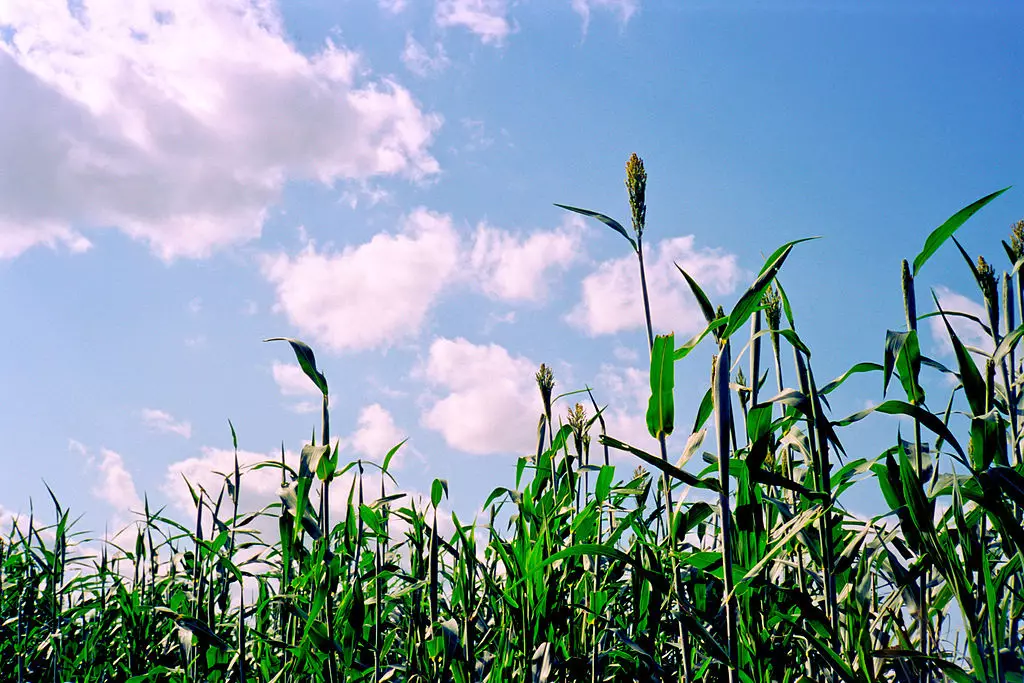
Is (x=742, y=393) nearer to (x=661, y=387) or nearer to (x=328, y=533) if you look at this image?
(x=661, y=387)

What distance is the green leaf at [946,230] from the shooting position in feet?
3.73

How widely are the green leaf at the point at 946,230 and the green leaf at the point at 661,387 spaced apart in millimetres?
429

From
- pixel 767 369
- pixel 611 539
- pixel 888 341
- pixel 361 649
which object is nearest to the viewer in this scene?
pixel 888 341

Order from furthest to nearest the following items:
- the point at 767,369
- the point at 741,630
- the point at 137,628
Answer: the point at 137,628 < the point at 767,369 < the point at 741,630

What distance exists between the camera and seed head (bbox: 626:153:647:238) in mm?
1554

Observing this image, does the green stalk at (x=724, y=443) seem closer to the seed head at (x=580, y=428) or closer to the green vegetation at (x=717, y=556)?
the green vegetation at (x=717, y=556)

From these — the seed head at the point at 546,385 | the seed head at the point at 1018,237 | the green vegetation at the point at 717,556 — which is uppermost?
the seed head at the point at 1018,237

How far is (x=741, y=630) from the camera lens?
4.33ft

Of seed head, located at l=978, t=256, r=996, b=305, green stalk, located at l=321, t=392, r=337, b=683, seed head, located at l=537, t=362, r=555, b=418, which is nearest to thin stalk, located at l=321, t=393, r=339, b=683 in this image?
green stalk, located at l=321, t=392, r=337, b=683

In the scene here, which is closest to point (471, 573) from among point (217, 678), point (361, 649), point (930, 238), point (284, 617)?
point (361, 649)

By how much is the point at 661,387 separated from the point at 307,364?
0.81 m

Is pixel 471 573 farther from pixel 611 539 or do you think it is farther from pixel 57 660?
pixel 57 660

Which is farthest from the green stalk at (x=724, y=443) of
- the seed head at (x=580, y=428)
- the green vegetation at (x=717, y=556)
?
the seed head at (x=580, y=428)

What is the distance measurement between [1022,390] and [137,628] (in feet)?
7.68
